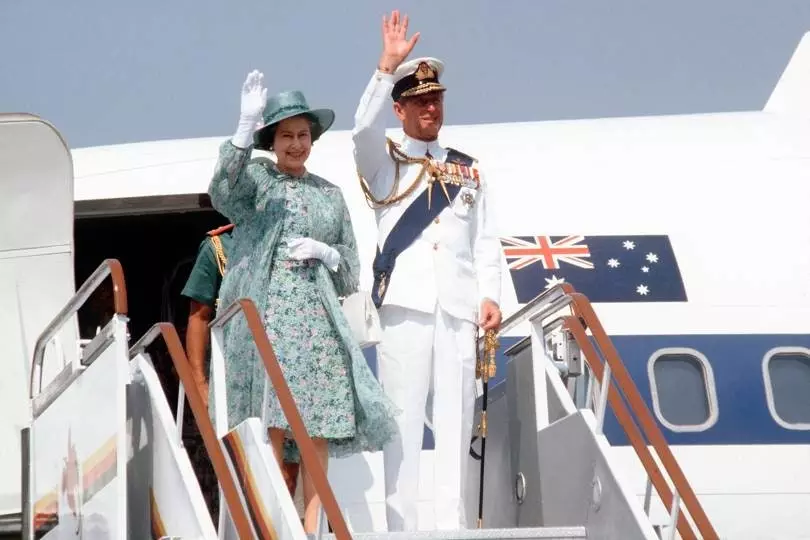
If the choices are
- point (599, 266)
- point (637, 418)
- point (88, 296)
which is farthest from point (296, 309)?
point (599, 266)

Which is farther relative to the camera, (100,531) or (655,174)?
(655,174)

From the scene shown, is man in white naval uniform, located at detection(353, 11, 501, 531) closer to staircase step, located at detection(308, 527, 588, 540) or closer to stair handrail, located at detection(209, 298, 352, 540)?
staircase step, located at detection(308, 527, 588, 540)

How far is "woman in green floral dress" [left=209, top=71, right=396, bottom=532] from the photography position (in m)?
4.38

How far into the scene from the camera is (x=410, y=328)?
4918 mm

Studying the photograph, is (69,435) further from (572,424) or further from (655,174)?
(655,174)

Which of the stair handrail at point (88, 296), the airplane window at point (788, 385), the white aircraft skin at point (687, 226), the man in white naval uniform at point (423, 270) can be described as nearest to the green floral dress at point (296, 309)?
the man in white naval uniform at point (423, 270)

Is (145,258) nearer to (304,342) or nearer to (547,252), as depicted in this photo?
(547,252)

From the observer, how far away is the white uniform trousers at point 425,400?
467 cm

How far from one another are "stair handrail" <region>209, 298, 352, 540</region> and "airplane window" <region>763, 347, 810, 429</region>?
12.2ft

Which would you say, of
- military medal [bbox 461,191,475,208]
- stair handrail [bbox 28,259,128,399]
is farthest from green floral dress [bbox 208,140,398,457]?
military medal [bbox 461,191,475,208]

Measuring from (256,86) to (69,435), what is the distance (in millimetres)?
1540

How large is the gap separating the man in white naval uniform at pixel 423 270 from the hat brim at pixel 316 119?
0.12 m

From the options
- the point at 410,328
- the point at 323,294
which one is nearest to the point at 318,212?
the point at 323,294

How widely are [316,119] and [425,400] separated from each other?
4.19 feet
